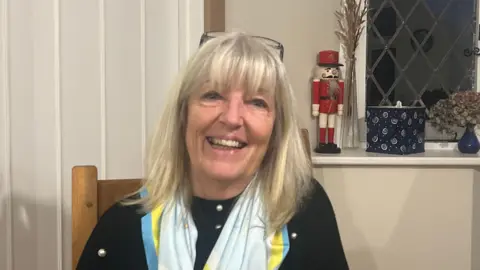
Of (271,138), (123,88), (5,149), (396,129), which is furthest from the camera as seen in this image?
(396,129)

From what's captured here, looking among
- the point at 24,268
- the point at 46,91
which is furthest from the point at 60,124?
the point at 24,268

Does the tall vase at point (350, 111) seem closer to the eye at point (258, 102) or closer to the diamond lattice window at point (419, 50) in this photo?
the diamond lattice window at point (419, 50)

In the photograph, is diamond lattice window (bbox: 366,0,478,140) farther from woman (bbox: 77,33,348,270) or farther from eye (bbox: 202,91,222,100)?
eye (bbox: 202,91,222,100)

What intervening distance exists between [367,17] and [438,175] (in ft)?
2.06

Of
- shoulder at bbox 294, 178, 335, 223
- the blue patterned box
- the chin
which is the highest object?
the blue patterned box

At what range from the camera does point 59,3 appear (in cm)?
147

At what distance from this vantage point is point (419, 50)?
2012 millimetres

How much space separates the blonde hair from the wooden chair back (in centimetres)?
8

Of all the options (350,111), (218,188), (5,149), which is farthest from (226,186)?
(350,111)

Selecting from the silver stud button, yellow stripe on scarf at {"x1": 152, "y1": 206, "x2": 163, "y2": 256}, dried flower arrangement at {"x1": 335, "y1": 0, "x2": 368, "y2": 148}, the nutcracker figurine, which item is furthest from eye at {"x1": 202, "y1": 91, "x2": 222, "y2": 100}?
dried flower arrangement at {"x1": 335, "y1": 0, "x2": 368, "y2": 148}

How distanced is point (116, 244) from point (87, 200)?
108 millimetres

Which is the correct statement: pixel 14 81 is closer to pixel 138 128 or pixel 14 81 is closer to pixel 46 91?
pixel 46 91

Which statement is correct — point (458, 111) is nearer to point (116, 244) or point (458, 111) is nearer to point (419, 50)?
point (419, 50)

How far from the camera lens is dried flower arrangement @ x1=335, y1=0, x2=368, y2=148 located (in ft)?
6.25
